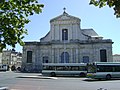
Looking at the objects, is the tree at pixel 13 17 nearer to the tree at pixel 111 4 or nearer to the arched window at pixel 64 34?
the tree at pixel 111 4

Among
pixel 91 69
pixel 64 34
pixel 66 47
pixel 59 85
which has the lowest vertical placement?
pixel 59 85

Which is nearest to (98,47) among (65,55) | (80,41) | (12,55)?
(80,41)

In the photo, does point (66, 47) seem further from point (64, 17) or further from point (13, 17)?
point (13, 17)

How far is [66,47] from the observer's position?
64.0 metres

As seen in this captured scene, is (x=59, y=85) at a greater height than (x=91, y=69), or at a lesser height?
lesser

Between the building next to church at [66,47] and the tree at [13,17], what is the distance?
5180 centimetres

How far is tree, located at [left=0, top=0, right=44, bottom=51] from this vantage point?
11.1 m

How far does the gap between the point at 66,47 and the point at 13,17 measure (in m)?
52.6

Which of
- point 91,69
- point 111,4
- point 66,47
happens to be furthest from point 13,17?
point 66,47

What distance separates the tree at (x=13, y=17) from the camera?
36.5 feet

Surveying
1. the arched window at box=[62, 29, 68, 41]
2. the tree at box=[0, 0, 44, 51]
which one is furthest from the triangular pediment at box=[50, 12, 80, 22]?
the tree at box=[0, 0, 44, 51]

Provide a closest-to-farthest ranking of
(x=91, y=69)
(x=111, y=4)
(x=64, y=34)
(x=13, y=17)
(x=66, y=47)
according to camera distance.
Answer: (x=111, y=4), (x=13, y=17), (x=91, y=69), (x=66, y=47), (x=64, y=34)

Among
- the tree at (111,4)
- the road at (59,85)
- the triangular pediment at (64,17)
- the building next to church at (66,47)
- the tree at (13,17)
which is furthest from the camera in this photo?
the triangular pediment at (64,17)

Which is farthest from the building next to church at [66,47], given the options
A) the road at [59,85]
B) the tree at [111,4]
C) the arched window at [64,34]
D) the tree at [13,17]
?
the tree at [111,4]
